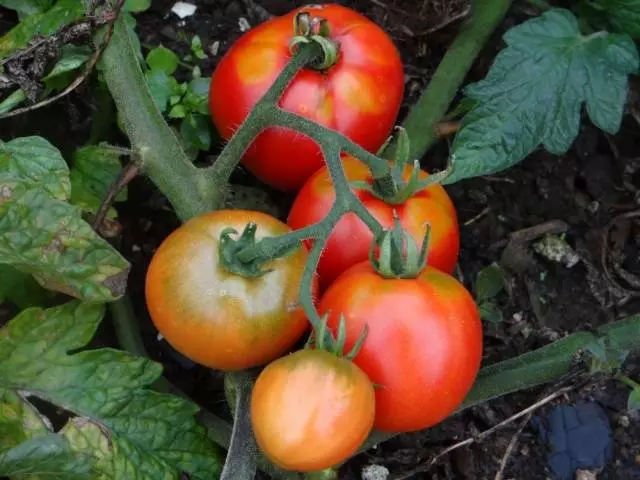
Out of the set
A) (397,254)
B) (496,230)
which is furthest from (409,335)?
(496,230)

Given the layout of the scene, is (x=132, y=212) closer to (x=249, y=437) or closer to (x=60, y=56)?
(x=60, y=56)

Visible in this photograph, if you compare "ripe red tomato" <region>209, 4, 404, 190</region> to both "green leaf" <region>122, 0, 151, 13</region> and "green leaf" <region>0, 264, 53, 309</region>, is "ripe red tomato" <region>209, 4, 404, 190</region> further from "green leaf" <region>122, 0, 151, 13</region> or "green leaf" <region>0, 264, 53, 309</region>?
"green leaf" <region>0, 264, 53, 309</region>

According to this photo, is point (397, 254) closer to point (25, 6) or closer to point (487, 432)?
point (487, 432)

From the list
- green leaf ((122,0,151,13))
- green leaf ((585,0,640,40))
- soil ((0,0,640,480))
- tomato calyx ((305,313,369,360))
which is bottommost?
soil ((0,0,640,480))

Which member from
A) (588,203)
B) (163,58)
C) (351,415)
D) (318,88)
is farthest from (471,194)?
(351,415)

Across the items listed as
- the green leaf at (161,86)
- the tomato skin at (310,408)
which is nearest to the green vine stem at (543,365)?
the tomato skin at (310,408)

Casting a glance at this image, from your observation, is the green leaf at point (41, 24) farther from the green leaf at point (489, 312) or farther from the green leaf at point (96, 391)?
the green leaf at point (489, 312)

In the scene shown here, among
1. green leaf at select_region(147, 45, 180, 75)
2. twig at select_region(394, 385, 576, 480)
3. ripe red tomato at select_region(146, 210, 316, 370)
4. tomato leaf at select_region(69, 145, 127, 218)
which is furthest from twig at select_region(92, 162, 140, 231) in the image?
twig at select_region(394, 385, 576, 480)
